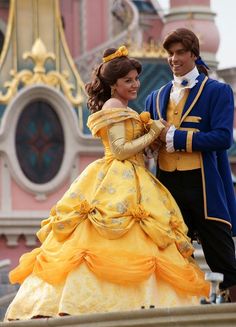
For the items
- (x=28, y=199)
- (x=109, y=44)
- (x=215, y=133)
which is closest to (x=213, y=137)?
(x=215, y=133)

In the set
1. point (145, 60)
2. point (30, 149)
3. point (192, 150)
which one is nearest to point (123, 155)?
point (192, 150)

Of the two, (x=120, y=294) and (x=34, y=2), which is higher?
(x=34, y=2)

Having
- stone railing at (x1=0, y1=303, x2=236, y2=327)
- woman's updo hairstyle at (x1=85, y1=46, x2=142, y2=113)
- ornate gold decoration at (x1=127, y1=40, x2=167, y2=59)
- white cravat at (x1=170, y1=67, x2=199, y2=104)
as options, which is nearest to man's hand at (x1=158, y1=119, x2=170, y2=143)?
white cravat at (x1=170, y1=67, x2=199, y2=104)

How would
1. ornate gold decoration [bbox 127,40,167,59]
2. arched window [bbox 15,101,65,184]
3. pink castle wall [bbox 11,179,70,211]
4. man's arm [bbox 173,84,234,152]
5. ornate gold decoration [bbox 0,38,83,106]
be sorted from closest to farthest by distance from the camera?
man's arm [bbox 173,84,234,152], ornate gold decoration [bbox 0,38,83,106], arched window [bbox 15,101,65,184], pink castle wall [bbox 11,179,70,211], ornate gold decoration [bbox 127,40,167,59]

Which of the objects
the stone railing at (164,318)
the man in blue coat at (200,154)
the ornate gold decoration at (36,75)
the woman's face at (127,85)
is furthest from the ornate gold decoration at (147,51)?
the stone railing at (164,318)

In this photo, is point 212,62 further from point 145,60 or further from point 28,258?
point 28,258

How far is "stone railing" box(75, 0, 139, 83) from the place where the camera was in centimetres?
3058

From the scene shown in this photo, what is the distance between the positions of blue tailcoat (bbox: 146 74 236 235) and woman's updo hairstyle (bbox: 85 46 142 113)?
13.2 inches

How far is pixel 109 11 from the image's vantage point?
33.2 metres

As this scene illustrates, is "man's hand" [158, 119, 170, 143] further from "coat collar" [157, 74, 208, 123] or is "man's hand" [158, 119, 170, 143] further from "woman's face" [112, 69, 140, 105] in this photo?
"woman's face" [112, 69, 140, 105]

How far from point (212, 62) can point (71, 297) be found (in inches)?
803

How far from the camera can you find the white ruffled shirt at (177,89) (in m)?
12.8

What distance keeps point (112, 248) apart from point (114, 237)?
62 mm

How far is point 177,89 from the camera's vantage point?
42.8 feet
